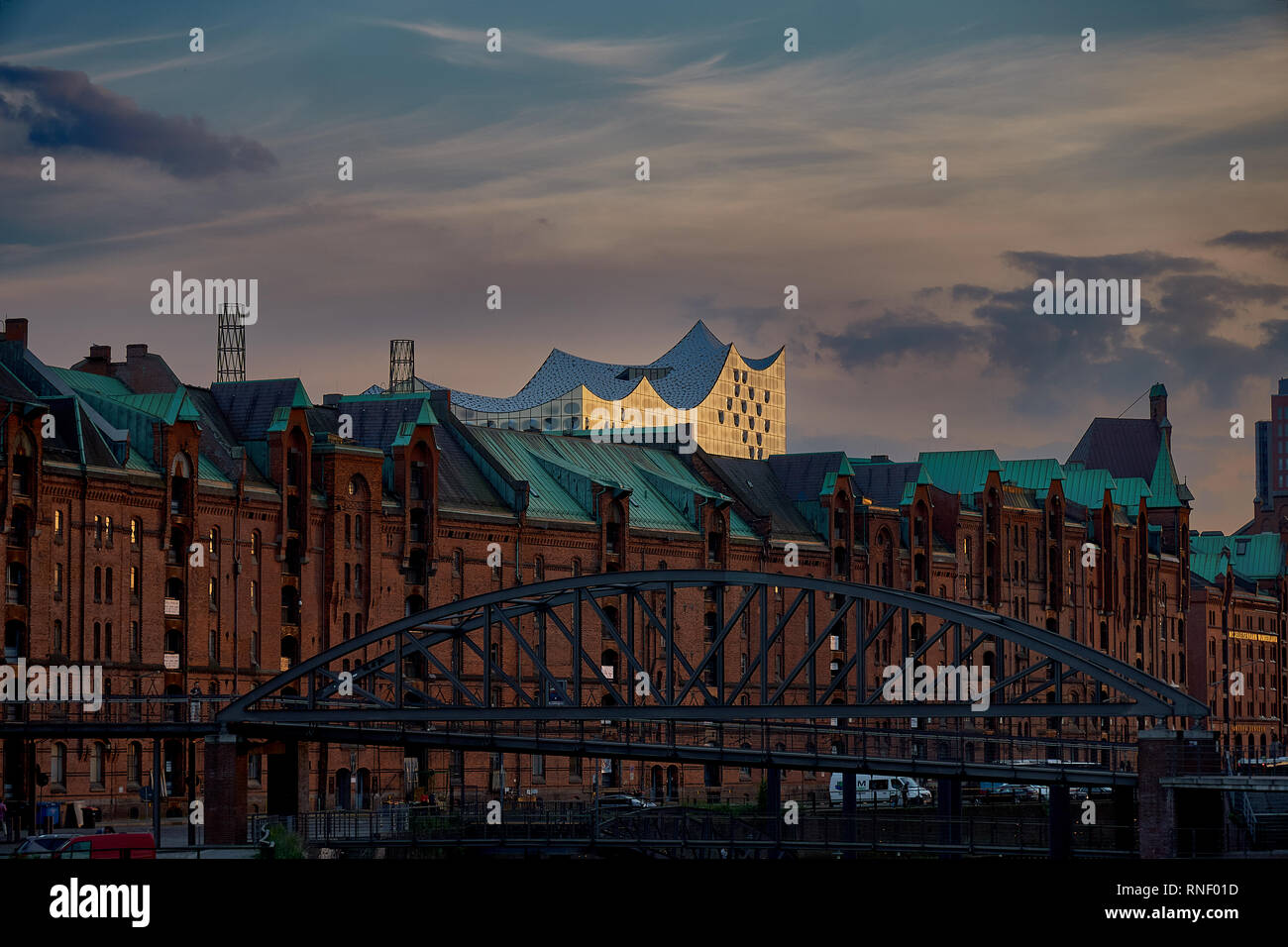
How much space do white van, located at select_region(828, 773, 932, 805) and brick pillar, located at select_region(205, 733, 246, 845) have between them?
3312 cm

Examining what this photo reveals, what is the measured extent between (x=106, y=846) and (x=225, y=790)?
14.5 metres

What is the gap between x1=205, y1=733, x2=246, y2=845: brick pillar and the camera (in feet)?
249

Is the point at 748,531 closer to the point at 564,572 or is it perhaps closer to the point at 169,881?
the point at 564,572

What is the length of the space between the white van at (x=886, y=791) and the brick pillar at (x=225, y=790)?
33115mm

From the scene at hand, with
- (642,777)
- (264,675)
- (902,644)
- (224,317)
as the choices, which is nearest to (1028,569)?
(902,644)

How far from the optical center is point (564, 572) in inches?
4309

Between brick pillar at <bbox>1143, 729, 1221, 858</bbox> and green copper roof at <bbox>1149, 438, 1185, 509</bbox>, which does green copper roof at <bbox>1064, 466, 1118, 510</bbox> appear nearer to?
green copper roof at <bbox>1149, 438, 1185, 509</bbox>

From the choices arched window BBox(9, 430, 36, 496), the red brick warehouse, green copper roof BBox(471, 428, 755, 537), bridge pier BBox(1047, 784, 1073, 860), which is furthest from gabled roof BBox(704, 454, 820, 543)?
bridge pier BBox(1047, 784, 1073, 860)

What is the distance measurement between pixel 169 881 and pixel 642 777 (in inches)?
2718

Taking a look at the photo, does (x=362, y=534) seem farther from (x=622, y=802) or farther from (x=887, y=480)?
(x=887, y=480)

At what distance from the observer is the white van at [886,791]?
345ft

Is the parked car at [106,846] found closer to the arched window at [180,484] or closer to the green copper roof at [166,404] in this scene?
the arched window at [180,484]

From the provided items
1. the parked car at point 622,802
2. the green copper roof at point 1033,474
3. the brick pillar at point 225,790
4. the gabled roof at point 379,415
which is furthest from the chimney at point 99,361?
the green copper roof at point 1033,474

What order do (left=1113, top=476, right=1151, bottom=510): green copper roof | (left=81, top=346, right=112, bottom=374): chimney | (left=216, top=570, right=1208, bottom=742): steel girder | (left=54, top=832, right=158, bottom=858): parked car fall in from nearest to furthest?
(left=54, top=832, right=158, bottom=858): parked car, (left=216, top=570, right=1208, bottom=742): steel girder, (left=81, top=346, right=112, bottom=374): chimney, (left=1113, top=476, right=1151, bottom=510): green copper roof
